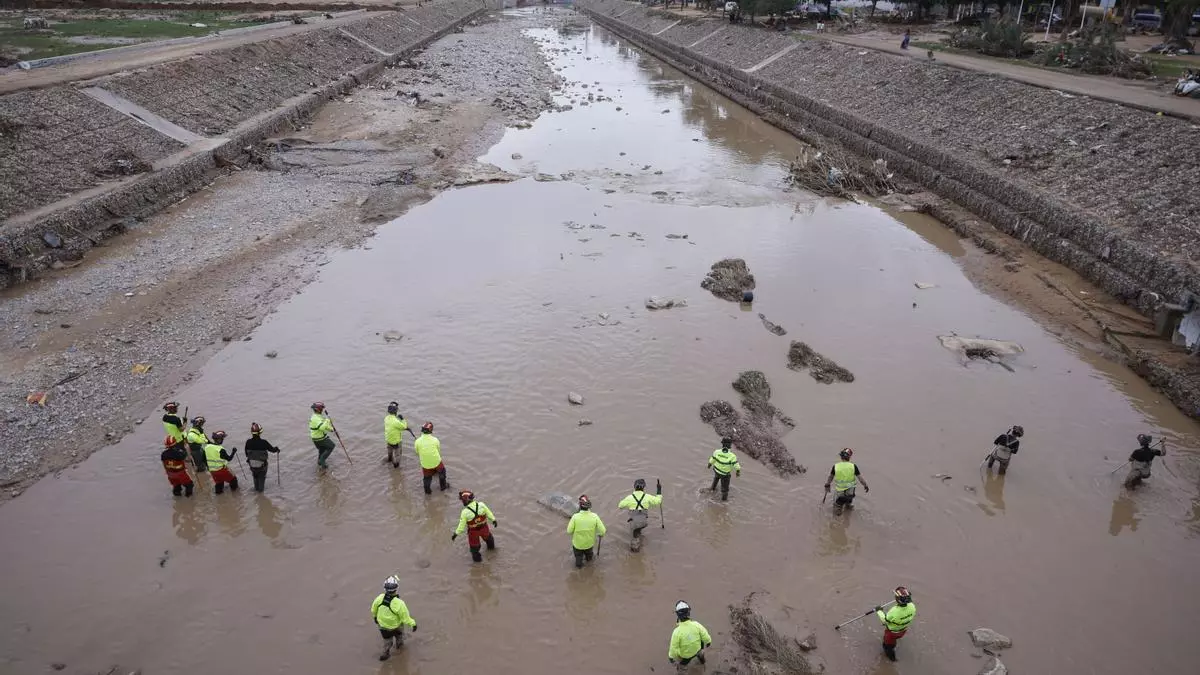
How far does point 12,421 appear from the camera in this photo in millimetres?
12805

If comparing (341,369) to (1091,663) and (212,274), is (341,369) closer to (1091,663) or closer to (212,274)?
(212,274)

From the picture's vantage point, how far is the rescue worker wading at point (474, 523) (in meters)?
9.97

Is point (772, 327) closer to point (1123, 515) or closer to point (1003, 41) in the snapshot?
point (1123, 515)

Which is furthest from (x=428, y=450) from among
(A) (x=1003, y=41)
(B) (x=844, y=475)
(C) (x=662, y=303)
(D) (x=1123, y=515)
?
(A) (x=1003, y=41)

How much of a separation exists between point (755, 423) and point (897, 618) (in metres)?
5.62

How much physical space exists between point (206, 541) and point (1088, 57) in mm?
43008

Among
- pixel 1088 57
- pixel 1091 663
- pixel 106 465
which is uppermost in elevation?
pixel 1088 57

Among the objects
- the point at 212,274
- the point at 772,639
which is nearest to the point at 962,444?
the point at 772,639

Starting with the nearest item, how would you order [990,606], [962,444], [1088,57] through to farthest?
[990,606]
[962,444]
[1088,57]

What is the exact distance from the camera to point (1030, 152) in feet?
83.1

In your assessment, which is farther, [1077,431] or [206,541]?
[1077,431]

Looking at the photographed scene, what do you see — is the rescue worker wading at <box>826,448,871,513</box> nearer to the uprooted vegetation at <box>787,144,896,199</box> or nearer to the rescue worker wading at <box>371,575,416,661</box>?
the rescue worker wading at <box>371,575,416,661</box>

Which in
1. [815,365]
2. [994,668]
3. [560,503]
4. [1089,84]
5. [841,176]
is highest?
[1089,84]

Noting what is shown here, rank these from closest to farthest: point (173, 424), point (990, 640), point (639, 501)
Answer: point (990, 640)
point (639, 501)
point (173, 424)
